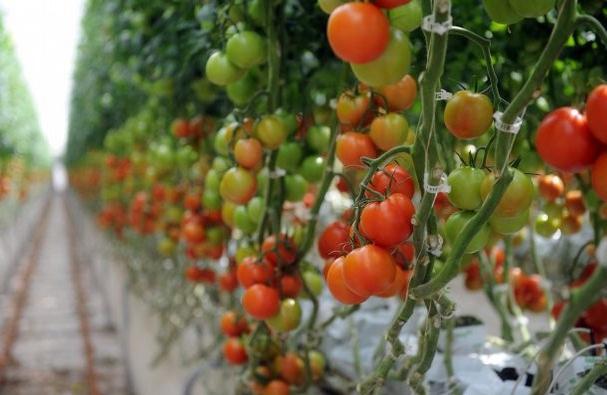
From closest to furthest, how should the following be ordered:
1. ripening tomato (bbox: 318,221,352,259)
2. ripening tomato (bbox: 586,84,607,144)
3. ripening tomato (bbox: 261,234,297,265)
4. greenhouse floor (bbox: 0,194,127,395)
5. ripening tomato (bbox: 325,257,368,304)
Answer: ripening tomato (bbox: 586,84,607,144), ripening tomato (bbox: 325,257,368,304), ripening tomato (bbox: 318,221,352,259), ripening tomato (bbox: 261,234,297,265), greenhouse floor (bbox: 0,194,127,395)

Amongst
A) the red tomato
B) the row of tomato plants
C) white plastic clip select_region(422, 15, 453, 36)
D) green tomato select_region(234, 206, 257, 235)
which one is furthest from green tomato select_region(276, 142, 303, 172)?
white plastic clip select_region(422, 15, 453, 36)

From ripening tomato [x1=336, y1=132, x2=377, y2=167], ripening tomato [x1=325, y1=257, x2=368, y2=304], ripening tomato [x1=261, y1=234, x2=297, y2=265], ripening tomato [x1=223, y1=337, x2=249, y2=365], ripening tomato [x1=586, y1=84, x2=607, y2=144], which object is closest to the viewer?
ripening tomato [x1=586, y1=84, x2=607, y2=144]

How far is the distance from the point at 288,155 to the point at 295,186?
7 centimetres

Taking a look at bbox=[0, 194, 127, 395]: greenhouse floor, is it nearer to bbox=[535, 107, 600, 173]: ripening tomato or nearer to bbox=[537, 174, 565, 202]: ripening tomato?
bbox=[537, 174, 565, 202]: ripening tomato

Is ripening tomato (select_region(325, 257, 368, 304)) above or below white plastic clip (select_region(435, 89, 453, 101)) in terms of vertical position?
below

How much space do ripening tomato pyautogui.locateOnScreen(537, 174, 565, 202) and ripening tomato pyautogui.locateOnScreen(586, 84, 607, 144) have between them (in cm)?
65

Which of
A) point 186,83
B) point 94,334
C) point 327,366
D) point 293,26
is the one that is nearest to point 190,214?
point 186,83

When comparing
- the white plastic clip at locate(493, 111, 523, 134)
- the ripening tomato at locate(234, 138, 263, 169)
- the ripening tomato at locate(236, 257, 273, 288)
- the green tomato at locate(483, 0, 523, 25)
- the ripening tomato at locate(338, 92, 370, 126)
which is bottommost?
the ripening tomato at locate(236, 257, 273, 288)

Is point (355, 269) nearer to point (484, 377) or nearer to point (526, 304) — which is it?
point (484, 377)

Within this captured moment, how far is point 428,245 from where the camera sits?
0.69 meters

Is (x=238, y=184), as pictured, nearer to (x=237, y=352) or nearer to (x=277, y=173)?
(x=277, y=173)

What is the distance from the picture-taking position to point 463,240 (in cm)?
64

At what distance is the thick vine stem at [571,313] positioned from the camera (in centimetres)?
53

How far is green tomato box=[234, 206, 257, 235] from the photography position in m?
1.22
